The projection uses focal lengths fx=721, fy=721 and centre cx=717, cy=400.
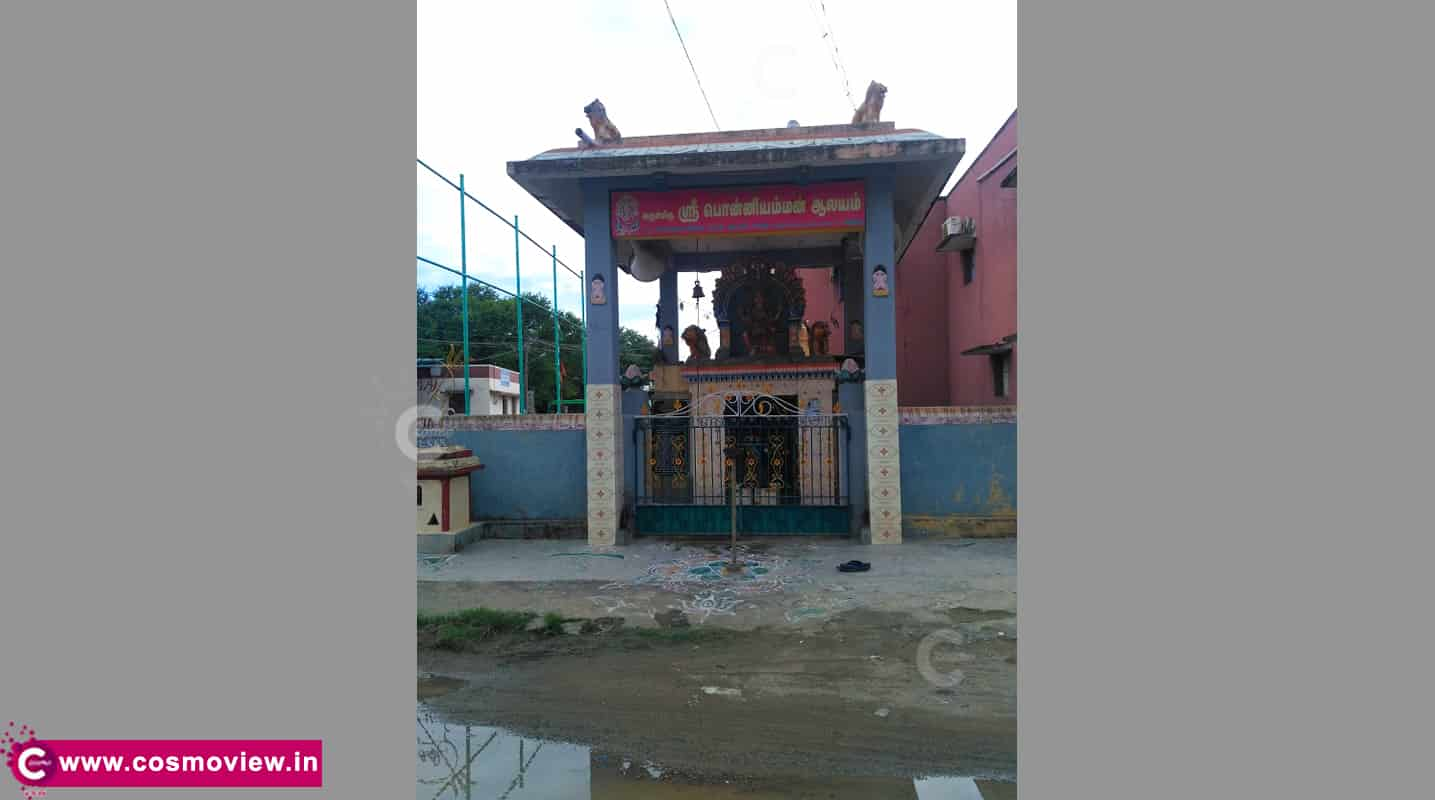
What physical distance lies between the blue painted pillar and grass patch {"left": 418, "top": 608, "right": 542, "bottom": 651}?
8.80 meters

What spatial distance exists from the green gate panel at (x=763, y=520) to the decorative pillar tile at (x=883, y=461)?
50 cm

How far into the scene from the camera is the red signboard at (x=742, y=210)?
33.7 ft

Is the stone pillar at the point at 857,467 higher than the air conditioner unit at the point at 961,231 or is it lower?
lower

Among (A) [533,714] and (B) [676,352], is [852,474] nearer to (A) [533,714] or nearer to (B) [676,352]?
(B) [676,352]

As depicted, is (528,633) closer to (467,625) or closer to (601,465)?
(467,625)

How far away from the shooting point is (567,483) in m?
10.8

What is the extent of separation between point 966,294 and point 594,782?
49.9 ft

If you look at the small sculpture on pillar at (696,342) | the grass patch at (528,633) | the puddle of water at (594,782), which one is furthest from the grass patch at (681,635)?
the small sculpture on pillar at (696,342)

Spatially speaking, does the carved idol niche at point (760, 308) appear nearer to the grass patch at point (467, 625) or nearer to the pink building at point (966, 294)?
the pink building at point (966, 294)

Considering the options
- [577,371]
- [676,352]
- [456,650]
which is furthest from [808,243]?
[577,371]

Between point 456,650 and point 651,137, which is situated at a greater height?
point 651,137

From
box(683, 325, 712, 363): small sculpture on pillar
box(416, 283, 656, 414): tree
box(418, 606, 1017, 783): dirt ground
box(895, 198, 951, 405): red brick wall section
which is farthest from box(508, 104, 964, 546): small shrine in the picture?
box(416, 283, 656, 414): tree

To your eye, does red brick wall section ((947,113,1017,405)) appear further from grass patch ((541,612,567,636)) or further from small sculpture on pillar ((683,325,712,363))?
grass patch ((541,612,567,636))
